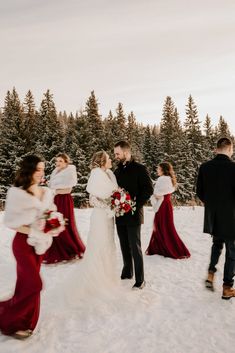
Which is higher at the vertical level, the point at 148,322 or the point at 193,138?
the point at 193,138

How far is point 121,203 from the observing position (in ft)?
18.5

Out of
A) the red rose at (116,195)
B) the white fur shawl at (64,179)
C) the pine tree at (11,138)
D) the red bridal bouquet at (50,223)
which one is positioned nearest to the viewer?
the red bridal bouquet at (50,223)

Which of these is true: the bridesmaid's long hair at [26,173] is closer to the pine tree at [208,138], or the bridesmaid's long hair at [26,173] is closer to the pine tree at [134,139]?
the pine tree at [134,139]

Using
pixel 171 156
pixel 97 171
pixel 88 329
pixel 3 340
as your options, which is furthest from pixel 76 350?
pixel 171 156

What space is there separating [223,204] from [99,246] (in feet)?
7.43

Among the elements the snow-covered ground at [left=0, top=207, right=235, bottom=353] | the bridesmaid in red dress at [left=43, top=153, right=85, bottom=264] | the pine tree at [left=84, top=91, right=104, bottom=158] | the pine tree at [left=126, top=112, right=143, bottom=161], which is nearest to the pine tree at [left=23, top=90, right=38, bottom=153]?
the pine tree at [left=84, top=91, right=104, bottom=158]

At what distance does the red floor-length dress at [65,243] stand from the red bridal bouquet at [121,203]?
2530 mm

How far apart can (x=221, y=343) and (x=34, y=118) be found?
40001mm

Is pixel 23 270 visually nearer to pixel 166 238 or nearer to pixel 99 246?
pixel 99 246

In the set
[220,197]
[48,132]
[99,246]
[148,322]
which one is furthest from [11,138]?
[148,322]

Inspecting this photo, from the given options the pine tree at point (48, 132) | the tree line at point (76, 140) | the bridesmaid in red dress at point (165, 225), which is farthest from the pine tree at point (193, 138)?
the bridesmaid in red dress at point (165, 225)

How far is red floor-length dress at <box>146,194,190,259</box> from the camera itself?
27.1ft

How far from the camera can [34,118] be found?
1625 inches

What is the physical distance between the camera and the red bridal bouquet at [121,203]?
5.64 m
